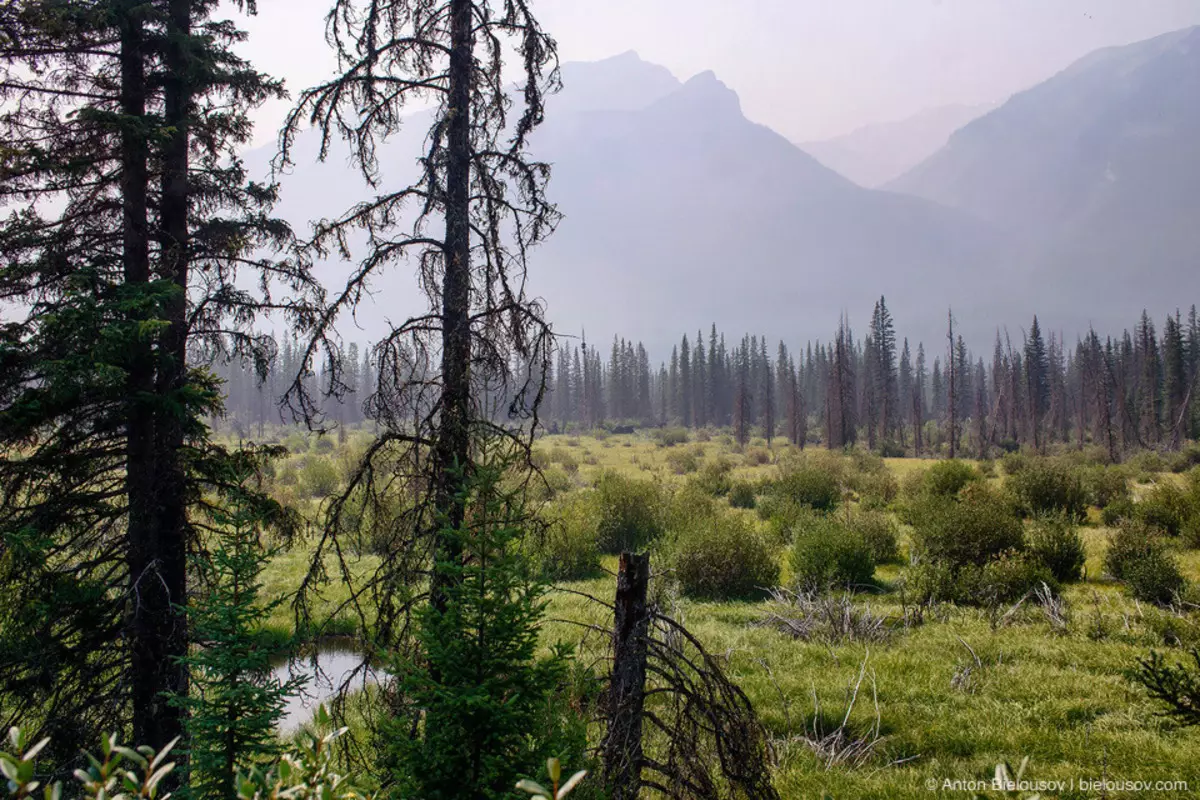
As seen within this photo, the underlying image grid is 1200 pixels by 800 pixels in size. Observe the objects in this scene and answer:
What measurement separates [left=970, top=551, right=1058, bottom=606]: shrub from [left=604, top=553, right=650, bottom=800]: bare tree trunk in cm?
1043

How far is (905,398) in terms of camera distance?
114m

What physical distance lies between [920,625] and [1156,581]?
14.5 ft

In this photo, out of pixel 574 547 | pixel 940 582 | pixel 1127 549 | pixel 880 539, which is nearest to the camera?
pixel 940 582

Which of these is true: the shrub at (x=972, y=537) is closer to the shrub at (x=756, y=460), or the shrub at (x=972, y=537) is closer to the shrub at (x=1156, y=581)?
the shrub at (x=1156, y=581)

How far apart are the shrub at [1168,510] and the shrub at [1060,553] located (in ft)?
14.2

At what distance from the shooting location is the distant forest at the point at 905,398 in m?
55.0

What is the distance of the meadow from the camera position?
615 cm

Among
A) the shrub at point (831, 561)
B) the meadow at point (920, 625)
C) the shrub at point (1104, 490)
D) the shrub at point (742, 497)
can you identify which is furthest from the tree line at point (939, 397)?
the shrub at point (1104, 490)

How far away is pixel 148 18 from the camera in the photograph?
6.65 metres

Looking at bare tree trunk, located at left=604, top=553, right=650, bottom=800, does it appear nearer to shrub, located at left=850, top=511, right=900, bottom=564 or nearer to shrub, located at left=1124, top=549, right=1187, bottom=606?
shrub, located at left=1124, top=549, right=1187, bottom=606

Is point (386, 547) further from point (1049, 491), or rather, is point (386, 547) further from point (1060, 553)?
point (1049, 491)

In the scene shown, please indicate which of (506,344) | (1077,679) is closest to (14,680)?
(506,344)

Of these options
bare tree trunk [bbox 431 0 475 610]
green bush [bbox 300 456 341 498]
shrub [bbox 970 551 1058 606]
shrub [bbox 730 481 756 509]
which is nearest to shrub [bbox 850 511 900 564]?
shrub [bbox 970 551 1058 606]

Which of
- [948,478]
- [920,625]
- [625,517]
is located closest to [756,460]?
[948,478]
